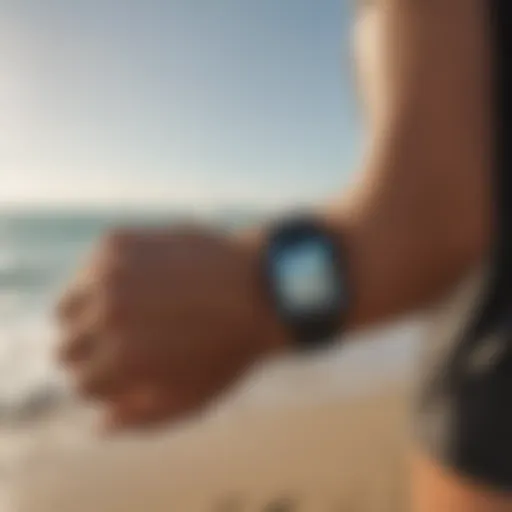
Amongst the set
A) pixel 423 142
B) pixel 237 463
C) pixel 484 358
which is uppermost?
pixel 423 142

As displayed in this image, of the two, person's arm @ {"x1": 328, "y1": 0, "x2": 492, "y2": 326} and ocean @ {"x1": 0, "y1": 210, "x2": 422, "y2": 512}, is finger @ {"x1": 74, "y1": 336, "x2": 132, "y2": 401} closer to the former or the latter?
ocean @ {"x1": 0, "y1": 210, "x2": 422, "y2": 512}

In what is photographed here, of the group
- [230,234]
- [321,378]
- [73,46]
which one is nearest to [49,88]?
[73,46]

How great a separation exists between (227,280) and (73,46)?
183 mm

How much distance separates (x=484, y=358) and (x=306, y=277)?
124 millimetres

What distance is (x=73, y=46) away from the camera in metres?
0.58

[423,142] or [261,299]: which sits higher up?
[423,142]

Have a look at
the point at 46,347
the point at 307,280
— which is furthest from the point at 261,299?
the point at 46,347

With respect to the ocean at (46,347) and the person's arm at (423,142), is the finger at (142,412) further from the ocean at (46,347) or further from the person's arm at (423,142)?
the person's arm at (423,142)

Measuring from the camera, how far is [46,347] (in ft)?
1.83

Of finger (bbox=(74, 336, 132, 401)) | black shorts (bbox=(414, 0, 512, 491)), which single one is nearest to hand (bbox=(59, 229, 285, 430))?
finger (bbox=(74, 336, 132, 401))

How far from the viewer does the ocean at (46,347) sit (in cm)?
56

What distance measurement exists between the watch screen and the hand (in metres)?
0.02

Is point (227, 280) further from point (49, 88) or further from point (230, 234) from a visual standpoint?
point (49, 88)

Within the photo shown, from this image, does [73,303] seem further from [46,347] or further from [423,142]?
[423,142]
